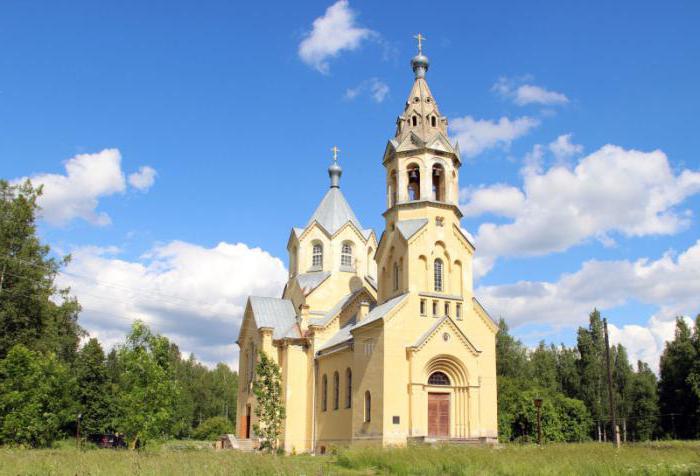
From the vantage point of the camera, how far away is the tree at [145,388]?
3306 centimetres

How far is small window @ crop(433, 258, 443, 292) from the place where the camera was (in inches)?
1309

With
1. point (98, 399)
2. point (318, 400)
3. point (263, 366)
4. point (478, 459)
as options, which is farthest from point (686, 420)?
point (98, 399)

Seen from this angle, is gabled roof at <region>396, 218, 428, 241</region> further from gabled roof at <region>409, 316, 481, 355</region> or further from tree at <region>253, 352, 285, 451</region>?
tree at <region>253, 352, 285, 451</region>

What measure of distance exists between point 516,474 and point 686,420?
41.9 m

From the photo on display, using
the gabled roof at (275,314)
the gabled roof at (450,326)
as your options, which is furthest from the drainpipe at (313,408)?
the gabled roof at (450,326)

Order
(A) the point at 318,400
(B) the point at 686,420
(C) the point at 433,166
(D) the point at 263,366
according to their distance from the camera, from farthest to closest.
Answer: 1. (B) the point at 686,420
2. (A) the point at 318,400
3. (C) the point at 433,166
4. (D) the point at 263,366

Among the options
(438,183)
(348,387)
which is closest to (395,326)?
(348,387)

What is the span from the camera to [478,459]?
60.6 feet

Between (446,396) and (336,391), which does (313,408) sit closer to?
(336,391)

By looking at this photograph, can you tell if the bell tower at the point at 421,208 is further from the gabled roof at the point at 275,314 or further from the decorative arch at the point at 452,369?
the gabled roof at the point at 275,314

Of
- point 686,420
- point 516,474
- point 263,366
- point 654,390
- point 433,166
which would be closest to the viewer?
point 516,474

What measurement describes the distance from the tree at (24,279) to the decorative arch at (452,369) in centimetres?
2459

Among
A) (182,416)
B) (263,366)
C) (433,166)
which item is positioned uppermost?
(433,166)

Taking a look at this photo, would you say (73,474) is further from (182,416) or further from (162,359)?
(182,416)
